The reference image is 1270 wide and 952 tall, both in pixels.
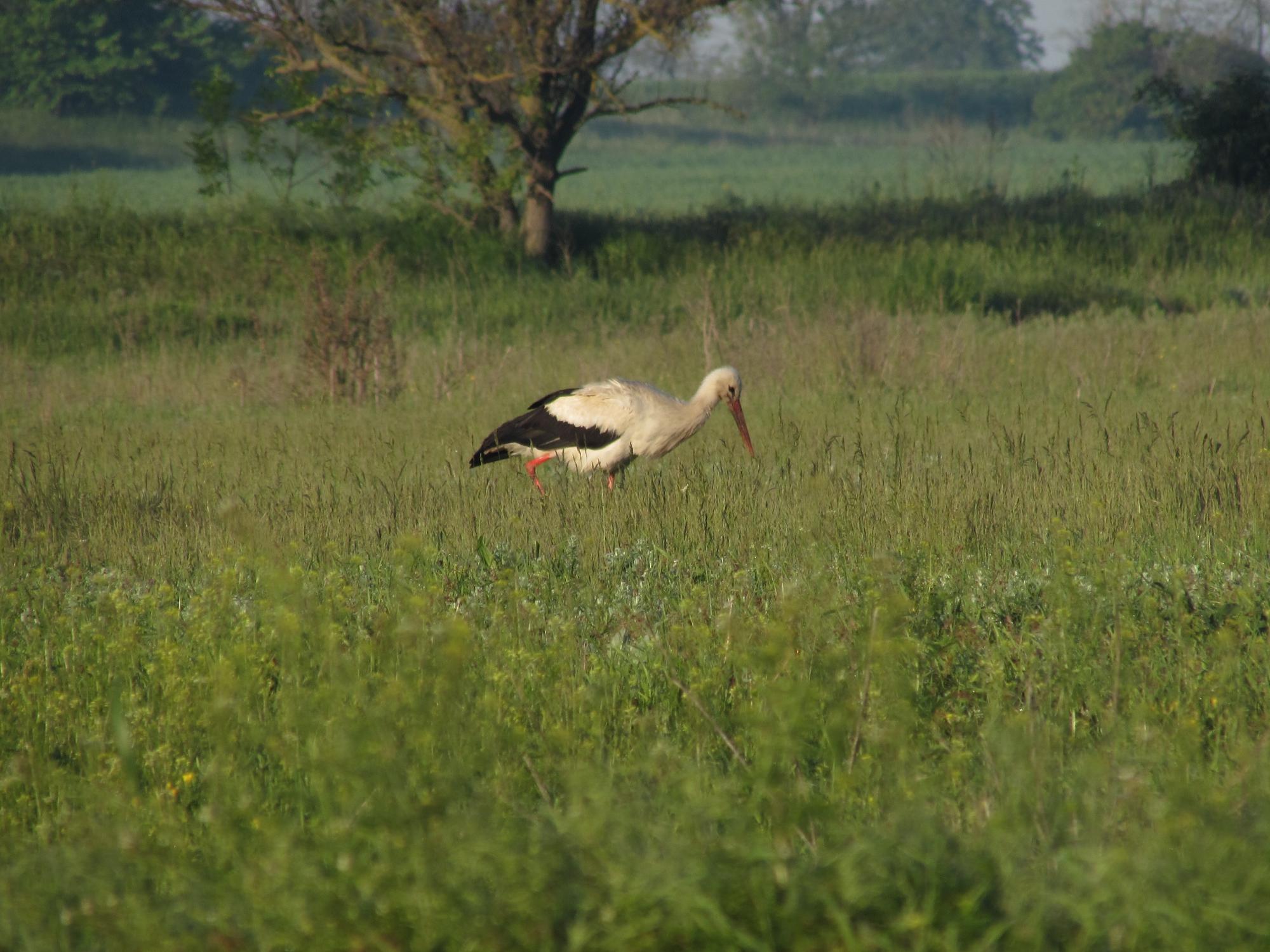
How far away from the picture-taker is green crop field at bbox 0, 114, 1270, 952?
232 centimetres

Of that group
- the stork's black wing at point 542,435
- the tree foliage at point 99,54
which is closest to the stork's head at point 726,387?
the stork's black wing at point 542,435

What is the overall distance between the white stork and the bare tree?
34.8 ft

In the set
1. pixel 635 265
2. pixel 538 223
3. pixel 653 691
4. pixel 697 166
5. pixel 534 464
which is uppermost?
pixel 697 166

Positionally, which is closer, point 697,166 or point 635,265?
point 635,265

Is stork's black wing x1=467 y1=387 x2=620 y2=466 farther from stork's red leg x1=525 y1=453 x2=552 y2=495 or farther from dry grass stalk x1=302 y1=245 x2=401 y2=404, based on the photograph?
dry grass stalk x1=302 y1=245 x2=401 y2=404

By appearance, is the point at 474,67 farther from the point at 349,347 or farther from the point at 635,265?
the point at 349,347

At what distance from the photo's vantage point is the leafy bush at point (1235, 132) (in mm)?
24656

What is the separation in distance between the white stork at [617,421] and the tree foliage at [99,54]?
5158 cm

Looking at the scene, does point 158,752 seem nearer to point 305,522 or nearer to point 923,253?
point 305,522

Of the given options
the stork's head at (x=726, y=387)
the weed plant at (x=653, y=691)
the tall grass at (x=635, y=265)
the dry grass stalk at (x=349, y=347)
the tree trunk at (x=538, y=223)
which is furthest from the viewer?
the tree trunk at (x=538, y=223)

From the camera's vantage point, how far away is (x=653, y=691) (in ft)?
14.0

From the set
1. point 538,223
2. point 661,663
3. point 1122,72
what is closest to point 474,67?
point 538,223

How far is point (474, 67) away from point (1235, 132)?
1572cm

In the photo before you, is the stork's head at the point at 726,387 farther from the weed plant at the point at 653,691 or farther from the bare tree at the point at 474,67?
the bare tree at the point at 474,67
